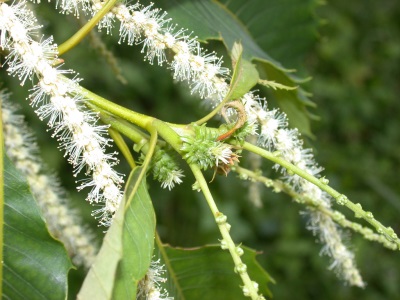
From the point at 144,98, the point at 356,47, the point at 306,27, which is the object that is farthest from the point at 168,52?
the point at 356,47

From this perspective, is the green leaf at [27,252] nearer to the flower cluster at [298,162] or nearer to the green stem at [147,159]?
the green stem at [147,159]

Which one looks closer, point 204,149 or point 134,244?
point 134,244

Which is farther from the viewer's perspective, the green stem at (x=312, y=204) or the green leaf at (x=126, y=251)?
the green stem at (x=312, y=204)

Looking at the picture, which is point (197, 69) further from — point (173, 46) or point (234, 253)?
point (234, 253)

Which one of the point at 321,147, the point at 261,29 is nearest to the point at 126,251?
the point at 261,29

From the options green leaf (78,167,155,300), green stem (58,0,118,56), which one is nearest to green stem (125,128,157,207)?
green leaf (78,167,155,300)

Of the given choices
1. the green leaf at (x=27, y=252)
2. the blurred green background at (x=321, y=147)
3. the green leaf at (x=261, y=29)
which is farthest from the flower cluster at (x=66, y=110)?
the blurred green background at (x=321, y=147)
